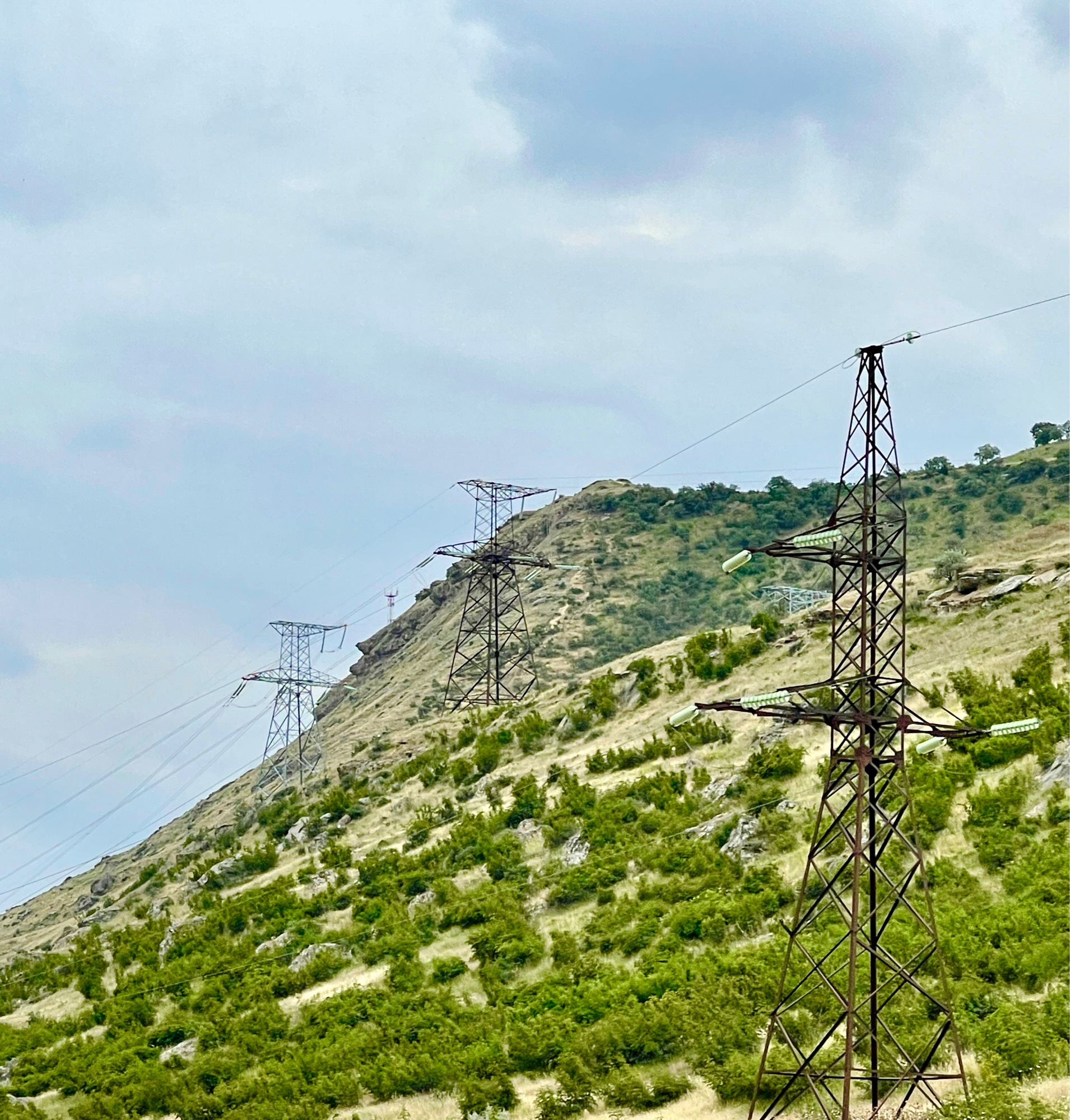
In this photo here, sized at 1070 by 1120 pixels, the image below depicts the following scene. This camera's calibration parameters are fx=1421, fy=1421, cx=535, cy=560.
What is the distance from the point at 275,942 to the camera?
48812mm

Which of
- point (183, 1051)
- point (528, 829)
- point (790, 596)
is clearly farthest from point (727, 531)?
point (183, 1051)

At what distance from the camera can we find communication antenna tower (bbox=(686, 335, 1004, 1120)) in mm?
23047

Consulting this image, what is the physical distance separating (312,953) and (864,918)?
75.6 ft

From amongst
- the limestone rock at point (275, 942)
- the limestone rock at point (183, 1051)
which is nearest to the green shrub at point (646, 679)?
the limestone rock at point (275, 942)

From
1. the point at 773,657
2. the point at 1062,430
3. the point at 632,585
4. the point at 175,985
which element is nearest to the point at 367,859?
the point at 175,985

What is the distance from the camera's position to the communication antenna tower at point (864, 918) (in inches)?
907

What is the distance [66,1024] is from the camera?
4772 cm

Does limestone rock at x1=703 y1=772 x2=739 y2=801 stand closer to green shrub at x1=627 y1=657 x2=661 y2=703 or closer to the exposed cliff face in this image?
the exposed cliff face

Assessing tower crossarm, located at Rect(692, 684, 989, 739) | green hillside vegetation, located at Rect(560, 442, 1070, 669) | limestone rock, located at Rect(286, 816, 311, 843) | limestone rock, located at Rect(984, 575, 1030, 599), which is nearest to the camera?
tower crossarm, located at Rect(692, 684, 989, 739)

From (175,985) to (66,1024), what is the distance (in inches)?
153

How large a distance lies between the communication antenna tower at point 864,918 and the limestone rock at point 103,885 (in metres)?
48.7

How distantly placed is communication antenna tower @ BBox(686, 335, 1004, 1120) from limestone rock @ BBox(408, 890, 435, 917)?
1605 centimetres

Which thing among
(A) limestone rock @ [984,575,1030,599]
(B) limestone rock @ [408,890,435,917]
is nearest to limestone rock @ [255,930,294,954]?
(B) limestone rock @ [408,890,435,917]

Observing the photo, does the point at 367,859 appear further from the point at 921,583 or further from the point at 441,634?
the point at 441,634
